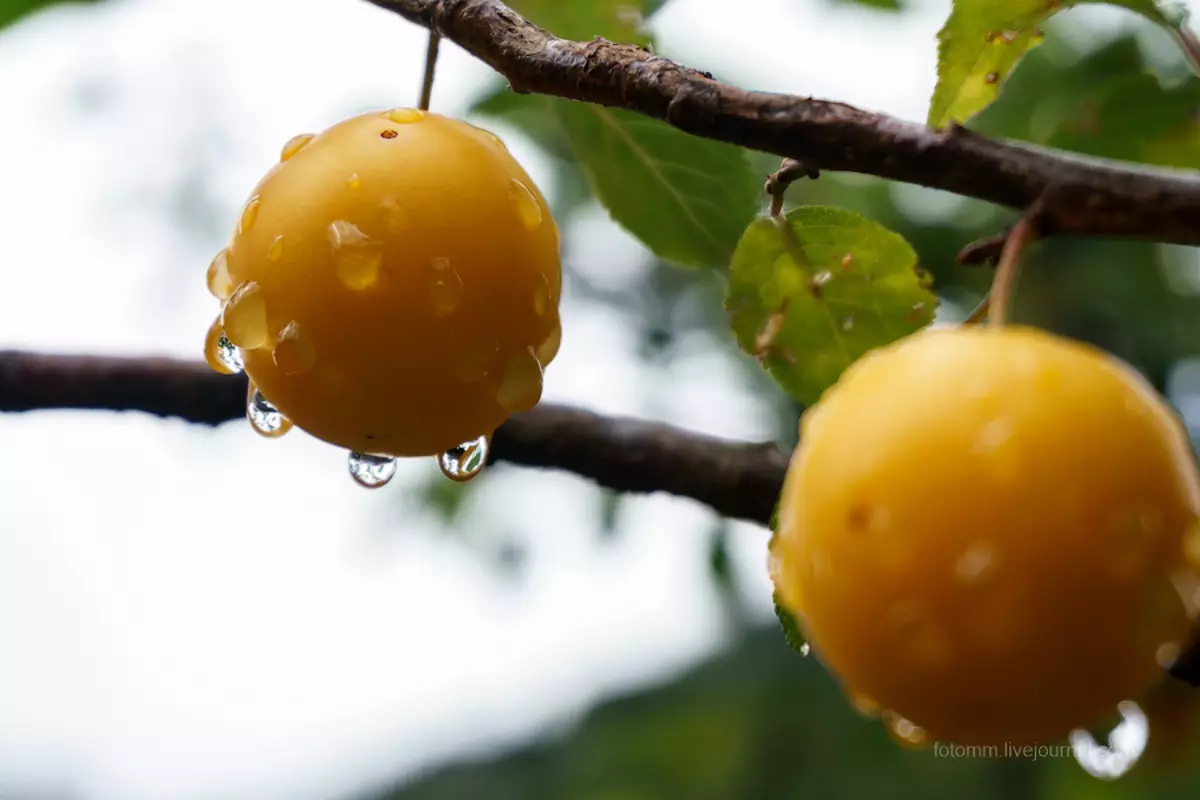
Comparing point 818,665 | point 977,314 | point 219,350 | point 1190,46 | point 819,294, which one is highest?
point 1190,46

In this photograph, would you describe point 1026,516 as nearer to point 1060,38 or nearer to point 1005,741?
point 1005,741

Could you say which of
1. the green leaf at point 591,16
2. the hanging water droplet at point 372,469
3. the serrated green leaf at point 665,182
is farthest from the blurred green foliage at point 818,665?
the hanging water droplet at point 372,469

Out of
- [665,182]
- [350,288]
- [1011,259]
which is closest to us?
[1011,259]

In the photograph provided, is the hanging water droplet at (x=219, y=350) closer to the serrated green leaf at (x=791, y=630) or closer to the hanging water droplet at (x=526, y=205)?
the hanging water droplet at (x=526, y=205)

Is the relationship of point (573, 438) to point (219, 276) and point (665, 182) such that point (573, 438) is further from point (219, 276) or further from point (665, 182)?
point (219, 276)

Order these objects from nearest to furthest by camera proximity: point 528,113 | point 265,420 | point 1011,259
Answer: point 1011,259 < point 265,420 < point 528,113

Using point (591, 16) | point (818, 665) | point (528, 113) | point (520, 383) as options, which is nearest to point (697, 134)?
point (520, 383)
